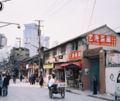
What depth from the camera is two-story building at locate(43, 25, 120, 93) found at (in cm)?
3847

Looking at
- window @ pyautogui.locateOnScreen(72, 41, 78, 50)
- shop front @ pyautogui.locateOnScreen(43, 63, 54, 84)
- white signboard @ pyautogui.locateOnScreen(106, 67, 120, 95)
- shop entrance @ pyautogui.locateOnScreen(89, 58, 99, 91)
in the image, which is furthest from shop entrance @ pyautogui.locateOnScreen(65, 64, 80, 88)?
shop front @ pyautogui.locateOnScreen(43, 63, 54, 84)

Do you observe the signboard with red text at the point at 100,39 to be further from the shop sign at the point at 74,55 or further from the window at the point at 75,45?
the window at the point at 75,45

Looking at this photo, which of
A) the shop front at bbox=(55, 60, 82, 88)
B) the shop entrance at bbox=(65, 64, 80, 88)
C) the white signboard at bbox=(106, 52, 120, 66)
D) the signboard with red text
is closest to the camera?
the white signboard at bbox=(106, 52, 120, 66)

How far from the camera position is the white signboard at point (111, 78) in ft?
110

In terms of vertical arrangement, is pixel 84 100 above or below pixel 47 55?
below

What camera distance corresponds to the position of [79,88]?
4422cm

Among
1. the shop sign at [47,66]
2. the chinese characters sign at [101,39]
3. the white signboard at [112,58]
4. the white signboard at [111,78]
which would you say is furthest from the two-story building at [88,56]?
the shop sign at [47,66]

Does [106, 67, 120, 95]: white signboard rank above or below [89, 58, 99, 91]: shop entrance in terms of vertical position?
below

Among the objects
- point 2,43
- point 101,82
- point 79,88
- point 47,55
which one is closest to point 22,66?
point 47,55

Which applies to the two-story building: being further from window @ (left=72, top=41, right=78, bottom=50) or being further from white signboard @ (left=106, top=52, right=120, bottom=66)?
white signboard @ (left=106, top=52, right=120, bottom=66)

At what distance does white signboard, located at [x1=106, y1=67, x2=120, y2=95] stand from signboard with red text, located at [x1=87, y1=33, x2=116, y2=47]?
23.1 feet

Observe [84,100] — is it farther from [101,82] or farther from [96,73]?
[96,73]

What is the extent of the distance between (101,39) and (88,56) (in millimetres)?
2494

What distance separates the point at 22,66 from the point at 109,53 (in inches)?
2835
